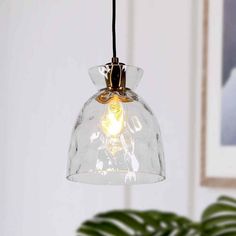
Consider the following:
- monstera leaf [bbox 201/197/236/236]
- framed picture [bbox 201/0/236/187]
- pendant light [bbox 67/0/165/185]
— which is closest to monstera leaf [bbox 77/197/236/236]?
monstera leaf [bbox 201/197/236/236]

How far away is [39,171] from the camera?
1.86m

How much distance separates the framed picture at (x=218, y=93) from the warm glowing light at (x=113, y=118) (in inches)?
20.4

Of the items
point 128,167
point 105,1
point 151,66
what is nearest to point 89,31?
point 105,1

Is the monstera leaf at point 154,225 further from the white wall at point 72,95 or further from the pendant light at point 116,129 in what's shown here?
the white wall at point 72,95

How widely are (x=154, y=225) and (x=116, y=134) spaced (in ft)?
2.19

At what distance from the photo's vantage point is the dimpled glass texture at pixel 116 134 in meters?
1.08

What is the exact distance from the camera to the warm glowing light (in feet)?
3.56

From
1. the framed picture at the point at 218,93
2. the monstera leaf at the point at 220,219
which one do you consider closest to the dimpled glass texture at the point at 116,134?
the framed picture at the point at 218,93

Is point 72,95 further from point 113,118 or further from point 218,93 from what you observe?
point 113,118

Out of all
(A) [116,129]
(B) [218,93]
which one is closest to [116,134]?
(A) [116,129]

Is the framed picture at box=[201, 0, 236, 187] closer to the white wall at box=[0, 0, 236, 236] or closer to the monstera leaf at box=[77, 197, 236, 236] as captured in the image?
the white wall at box=[0, 0, 236, 236]

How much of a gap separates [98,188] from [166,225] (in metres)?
1.29

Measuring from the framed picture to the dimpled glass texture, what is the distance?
443mm

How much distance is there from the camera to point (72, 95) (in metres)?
1.81
